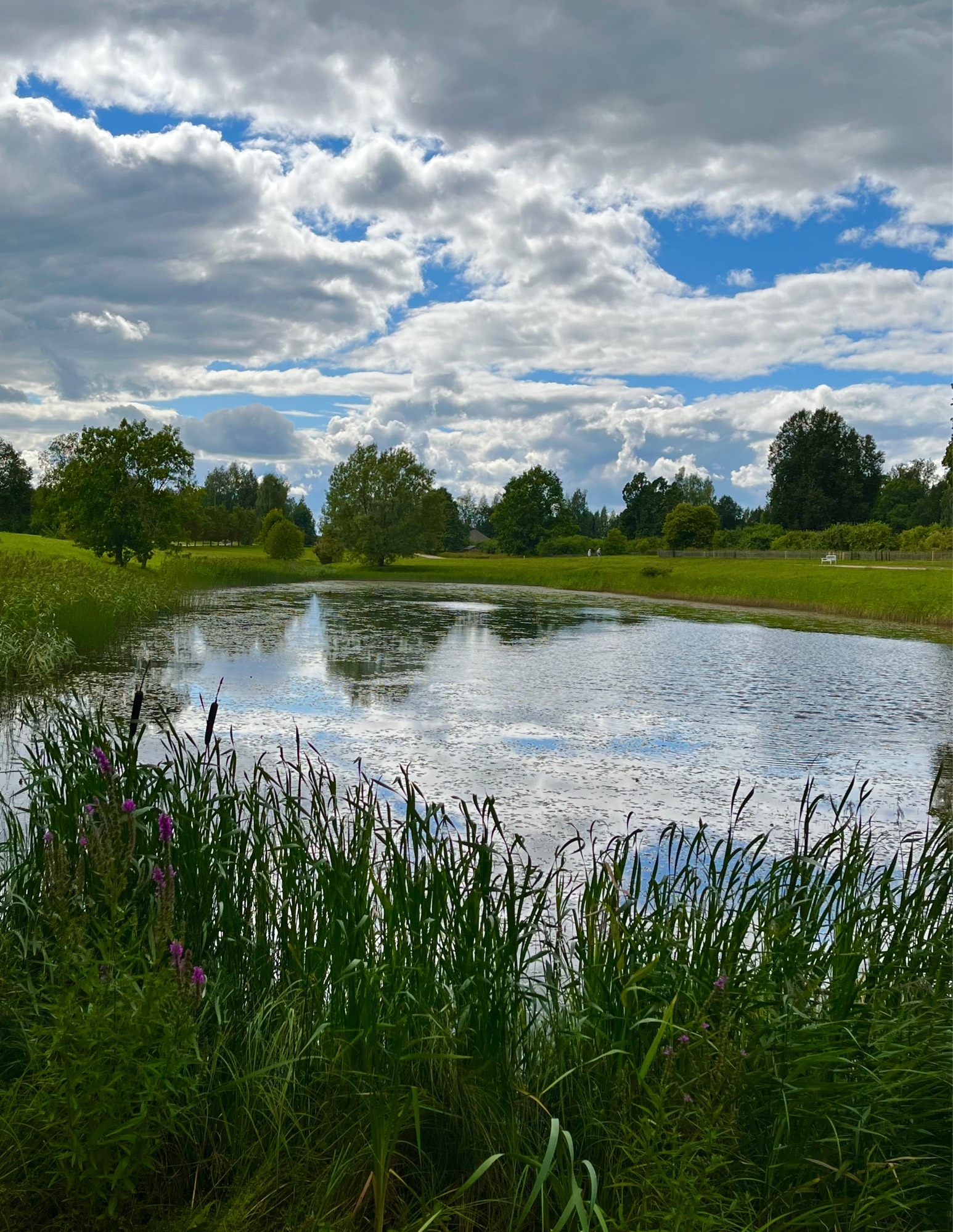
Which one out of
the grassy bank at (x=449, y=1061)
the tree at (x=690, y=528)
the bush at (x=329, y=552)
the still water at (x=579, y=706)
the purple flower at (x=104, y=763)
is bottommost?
the still water at (x=579, y=706)

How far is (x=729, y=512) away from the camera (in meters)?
95.9

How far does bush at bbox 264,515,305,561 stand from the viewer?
2029 inches

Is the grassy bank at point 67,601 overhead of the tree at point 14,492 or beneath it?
beneath

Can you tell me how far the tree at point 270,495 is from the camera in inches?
3219

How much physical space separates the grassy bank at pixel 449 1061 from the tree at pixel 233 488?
→ 85.1 metres

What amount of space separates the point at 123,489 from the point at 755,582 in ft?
66.8

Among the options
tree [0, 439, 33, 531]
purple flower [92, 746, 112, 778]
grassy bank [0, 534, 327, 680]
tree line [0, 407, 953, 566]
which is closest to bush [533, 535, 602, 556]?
tree line [0, 407, 953, 566]

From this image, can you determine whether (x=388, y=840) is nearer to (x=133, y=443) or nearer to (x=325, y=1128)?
(x=325, y=1128)

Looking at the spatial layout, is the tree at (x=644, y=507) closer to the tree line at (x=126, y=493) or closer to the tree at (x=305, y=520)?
the tree at (x=305, y=520)

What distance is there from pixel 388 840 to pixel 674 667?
11.8 m

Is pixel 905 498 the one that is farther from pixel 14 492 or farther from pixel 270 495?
pixel 14 492

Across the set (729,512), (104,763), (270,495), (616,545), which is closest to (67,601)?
(104,763)

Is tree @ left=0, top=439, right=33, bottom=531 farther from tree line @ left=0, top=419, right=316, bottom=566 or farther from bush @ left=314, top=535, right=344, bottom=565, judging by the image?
tree line @ left=0, top=419, right=316, bottom=566

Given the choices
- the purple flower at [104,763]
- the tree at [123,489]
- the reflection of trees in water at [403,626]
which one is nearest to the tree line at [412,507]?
the tree at [123,489]
